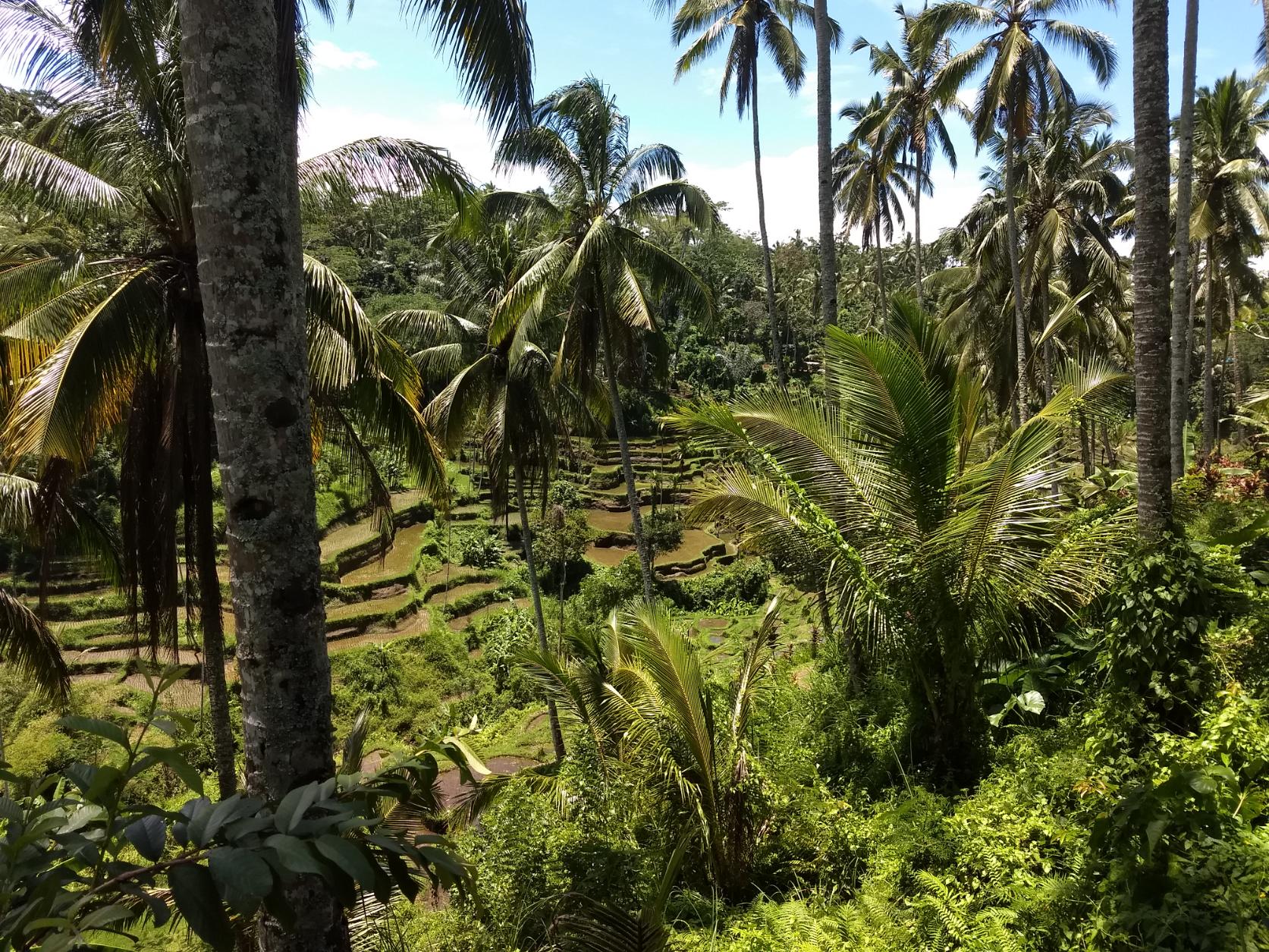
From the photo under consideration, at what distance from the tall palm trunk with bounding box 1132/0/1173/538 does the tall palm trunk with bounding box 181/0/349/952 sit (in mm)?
5629

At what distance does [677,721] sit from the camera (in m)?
5.48

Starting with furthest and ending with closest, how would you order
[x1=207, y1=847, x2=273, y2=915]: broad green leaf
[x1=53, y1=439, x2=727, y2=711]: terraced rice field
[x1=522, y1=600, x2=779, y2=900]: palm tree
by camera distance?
[x1=53, y1=439, x2=727, y2=711]: terraced rice field, [x1=522, y1=600, x2=779, y2=900]: palm tree, [x1=207, y1=847, x2=273, y2=915]: broad green leaf

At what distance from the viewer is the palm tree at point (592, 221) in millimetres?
11172

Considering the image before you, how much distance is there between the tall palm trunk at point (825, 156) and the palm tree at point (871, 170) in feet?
27.0

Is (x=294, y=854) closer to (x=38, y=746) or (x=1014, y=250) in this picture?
(x=1014, y=250)

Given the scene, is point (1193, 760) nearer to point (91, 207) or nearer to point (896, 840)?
point (896, 840)

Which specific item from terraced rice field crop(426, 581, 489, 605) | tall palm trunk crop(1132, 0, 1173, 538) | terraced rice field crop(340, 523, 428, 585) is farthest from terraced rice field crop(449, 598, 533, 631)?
tall palm trunk crop(1132, 0, 1173, 538)

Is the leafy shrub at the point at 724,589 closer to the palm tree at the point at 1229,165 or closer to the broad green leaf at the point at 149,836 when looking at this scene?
the palm tree at the point at 1229,165

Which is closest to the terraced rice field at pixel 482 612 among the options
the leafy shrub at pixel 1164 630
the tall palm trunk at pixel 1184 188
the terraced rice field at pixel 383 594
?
the terraced rice field at pixel 383 594

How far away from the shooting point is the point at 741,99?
15.1 meters

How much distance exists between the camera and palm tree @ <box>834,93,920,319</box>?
17953 mm

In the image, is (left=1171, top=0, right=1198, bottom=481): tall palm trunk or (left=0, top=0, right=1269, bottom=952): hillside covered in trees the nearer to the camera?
(left=0, top=0, right=1269, bottom=952): hillside covered in trees

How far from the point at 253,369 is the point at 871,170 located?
791 inches

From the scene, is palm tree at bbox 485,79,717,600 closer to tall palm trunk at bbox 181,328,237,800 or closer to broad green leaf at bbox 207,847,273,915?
tall palm trunk at bbox 181,328,237,800
